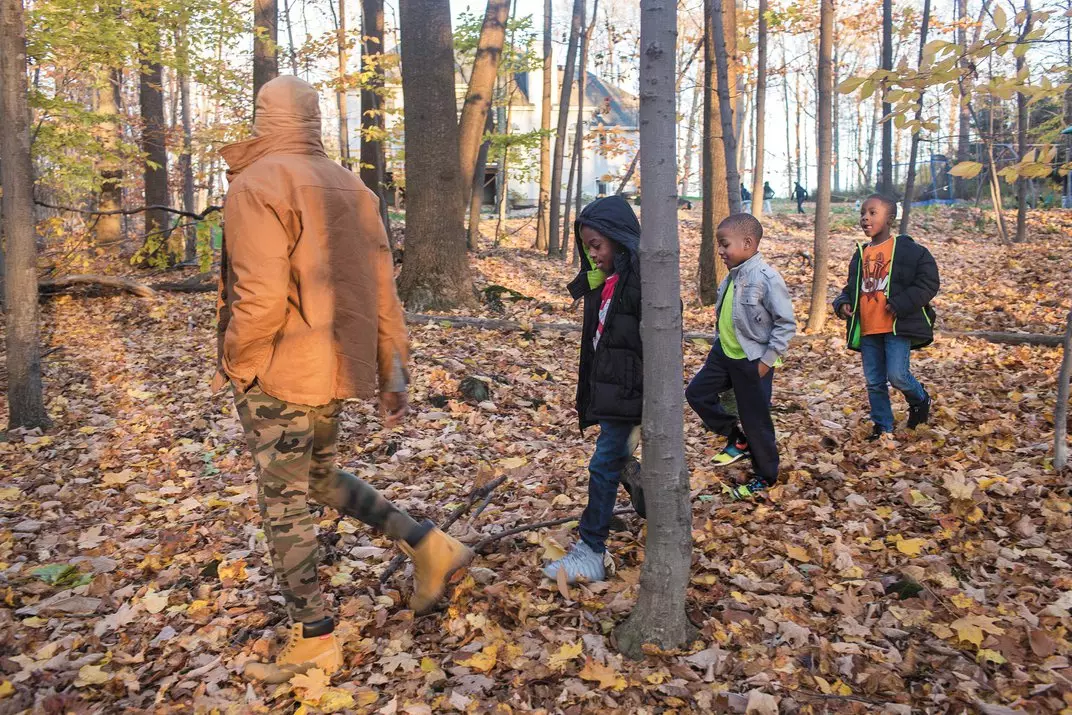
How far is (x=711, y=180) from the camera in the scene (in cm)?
1073

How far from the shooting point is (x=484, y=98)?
1321 centimetres

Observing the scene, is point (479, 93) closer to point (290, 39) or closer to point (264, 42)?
point (264, 42)

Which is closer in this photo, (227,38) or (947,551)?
(947,551)

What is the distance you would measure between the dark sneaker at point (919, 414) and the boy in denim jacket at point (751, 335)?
1.54 metres

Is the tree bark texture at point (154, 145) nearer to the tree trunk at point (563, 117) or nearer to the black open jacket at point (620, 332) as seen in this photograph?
the tree trunk at point (563, 117)

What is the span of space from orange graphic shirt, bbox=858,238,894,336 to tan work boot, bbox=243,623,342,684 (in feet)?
14.5

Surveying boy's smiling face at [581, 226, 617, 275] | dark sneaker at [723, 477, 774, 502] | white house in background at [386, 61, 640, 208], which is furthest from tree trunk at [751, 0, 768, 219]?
white house in background at [386, 61, 640, 208]

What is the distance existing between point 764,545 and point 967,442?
7.63ft

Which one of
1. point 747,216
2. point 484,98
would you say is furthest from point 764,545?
point 484,98

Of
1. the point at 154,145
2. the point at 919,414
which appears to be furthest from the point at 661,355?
the point at 154,145

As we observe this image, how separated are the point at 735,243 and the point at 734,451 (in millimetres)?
1541

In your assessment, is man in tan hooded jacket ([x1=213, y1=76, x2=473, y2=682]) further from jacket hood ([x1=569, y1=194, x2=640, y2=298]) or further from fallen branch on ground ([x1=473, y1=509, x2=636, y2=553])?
fallen branch on ground ([x1=473, y1=509, x2=636, y2=553])

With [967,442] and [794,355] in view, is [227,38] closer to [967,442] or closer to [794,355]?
[794,355]

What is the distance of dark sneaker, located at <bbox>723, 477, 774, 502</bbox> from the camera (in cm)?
474
